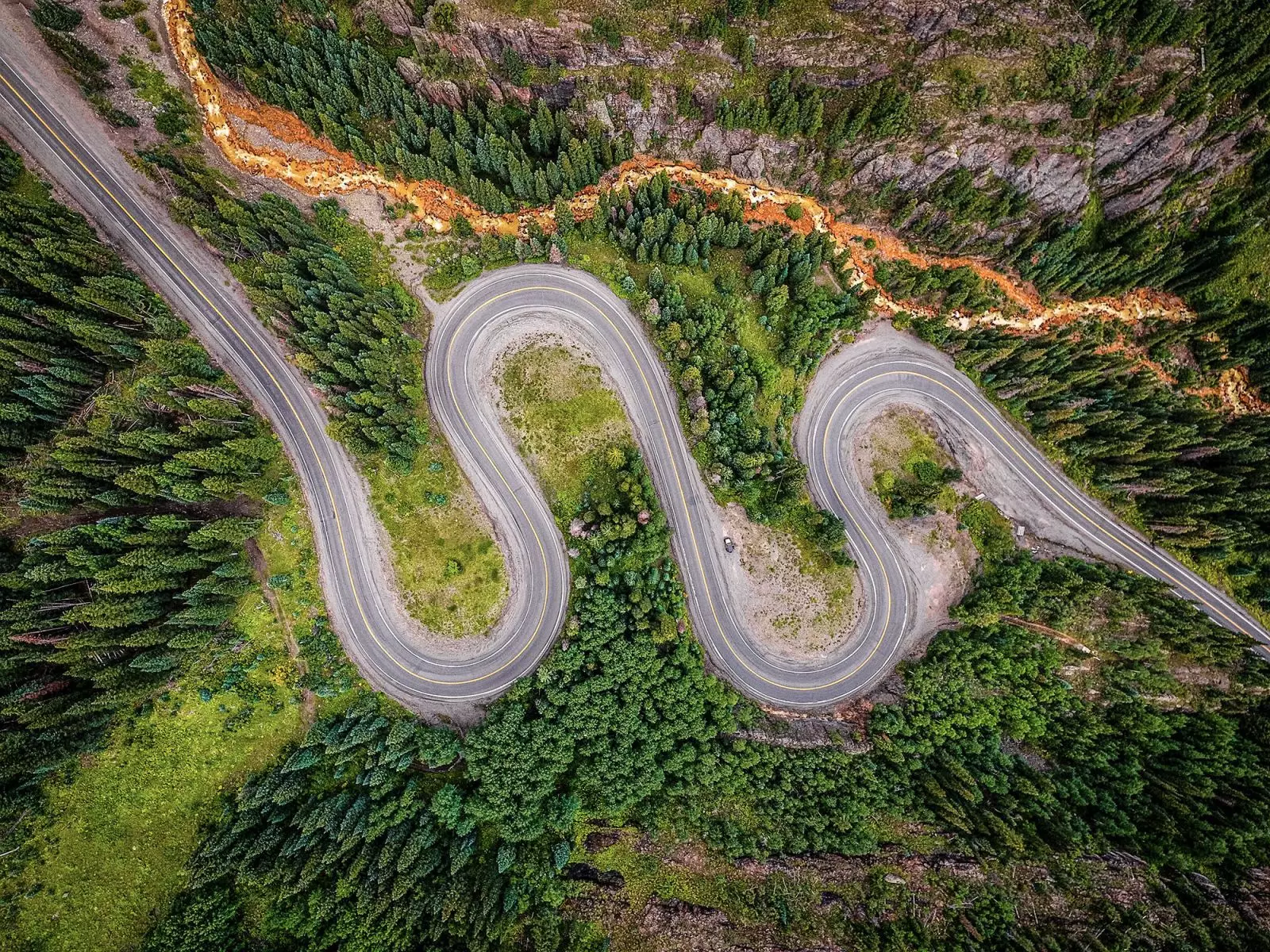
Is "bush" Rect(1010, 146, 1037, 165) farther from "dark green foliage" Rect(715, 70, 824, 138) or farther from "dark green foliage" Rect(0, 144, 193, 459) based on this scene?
"dark green foliage" Rect(0, 144, 193, 459)

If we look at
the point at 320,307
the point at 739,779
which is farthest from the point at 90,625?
the point at 739,779

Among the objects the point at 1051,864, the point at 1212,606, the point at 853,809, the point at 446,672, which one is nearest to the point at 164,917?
the point at 446,672

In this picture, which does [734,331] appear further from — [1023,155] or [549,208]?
[1023,155]

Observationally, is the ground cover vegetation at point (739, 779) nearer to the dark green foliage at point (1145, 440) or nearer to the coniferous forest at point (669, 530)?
the coniferous forest at point (669, 530)

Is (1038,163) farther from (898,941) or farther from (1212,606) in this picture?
(898,941)

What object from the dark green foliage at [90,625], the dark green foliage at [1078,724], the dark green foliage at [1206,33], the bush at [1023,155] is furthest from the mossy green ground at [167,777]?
the dark green foliage at [1206,33]

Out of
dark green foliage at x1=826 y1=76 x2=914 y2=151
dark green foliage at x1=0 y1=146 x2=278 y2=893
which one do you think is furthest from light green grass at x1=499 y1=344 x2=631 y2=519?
dark green foliage at x1=826 y1=76 x2=914 y2=151
